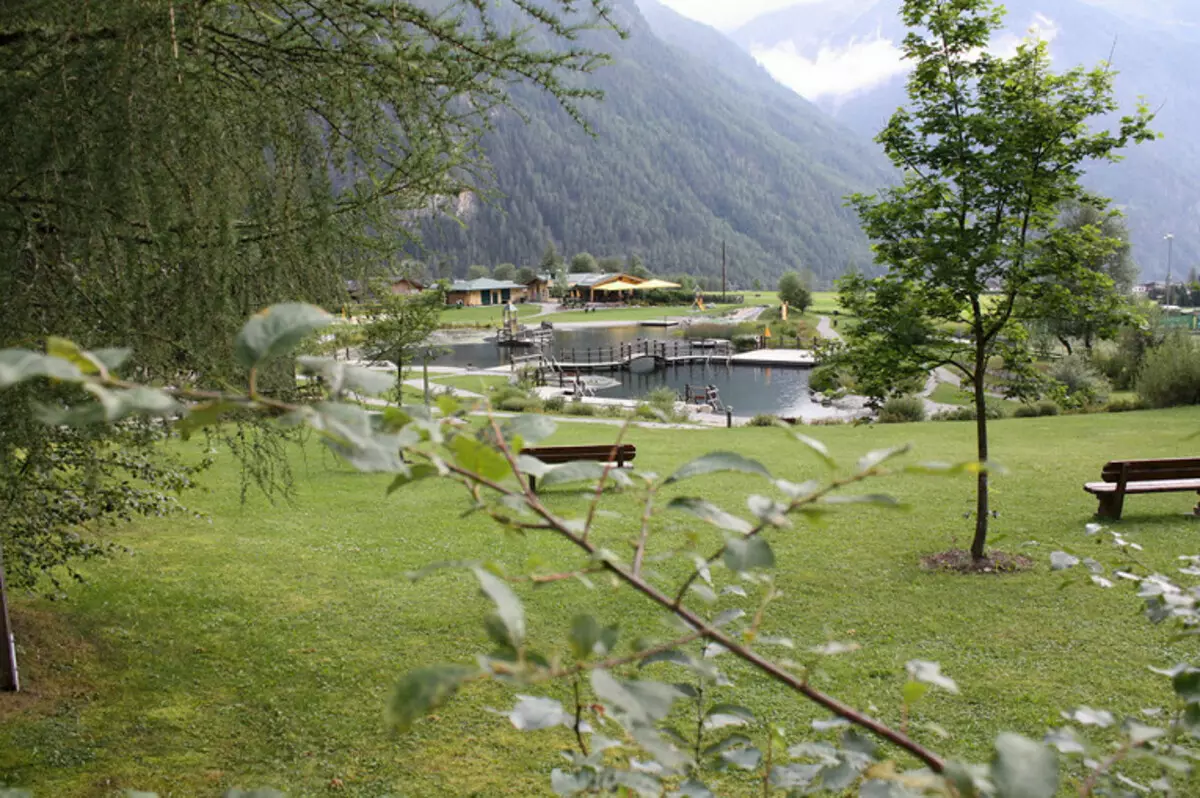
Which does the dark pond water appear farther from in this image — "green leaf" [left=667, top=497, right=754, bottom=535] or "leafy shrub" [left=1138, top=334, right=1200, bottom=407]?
"green leaf" [left=667, top=497, right=754, bottom=535]

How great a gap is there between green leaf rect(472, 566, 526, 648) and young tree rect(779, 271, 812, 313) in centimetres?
5751

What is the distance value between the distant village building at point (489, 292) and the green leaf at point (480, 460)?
7648cm

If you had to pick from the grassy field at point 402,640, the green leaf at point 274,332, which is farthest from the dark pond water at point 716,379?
the green leaf at point 274,332

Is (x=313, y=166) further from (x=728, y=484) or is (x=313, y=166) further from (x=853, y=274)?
(x=728, y=484)

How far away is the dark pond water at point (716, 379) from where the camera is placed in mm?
25766

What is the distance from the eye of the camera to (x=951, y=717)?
180 inches

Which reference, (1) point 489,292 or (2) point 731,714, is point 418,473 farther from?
(1) point 489,292

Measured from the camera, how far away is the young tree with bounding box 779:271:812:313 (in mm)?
56438

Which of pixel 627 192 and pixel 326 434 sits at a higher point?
pixel 627 192

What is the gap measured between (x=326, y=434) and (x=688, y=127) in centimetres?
19049

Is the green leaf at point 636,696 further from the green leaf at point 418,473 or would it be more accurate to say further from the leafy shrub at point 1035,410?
the leafy shrub at point 1035,410

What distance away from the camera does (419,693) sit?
1.63ft

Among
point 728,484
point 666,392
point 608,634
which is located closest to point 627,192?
point 666,392

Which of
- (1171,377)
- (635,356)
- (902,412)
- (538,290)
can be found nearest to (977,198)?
(902,412)
